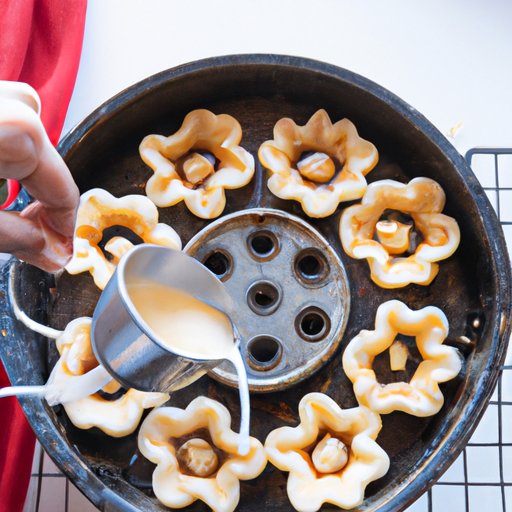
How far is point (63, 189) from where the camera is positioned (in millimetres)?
910

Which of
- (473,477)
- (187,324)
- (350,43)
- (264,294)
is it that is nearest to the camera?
(187,324)

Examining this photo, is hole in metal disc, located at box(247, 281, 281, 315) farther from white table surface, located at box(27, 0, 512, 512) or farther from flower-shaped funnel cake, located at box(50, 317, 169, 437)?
white table surface, located at box(27, 0, 512, 512)

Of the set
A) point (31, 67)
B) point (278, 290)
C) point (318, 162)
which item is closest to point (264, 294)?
point (278, 290)

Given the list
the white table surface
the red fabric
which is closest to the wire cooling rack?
the red fabric

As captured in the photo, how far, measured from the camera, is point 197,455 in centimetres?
114

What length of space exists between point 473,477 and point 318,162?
0.55 metres

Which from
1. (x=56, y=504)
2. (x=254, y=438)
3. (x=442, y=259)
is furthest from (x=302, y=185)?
(x=56, y=504)

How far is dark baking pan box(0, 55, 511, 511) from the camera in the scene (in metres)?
1.12

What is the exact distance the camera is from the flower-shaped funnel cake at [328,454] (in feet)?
3.62

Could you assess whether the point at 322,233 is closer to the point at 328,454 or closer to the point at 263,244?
the point at 263,244

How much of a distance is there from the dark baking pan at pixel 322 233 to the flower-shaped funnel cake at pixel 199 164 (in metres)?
0.04

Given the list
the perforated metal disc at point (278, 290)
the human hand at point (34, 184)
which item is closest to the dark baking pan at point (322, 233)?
the perforated metal disc at point (278, 290)

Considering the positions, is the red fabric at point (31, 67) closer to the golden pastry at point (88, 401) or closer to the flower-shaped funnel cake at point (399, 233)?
the golden pastry at point (88, 401)

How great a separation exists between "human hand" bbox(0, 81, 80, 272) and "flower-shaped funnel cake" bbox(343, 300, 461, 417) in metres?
0.40
